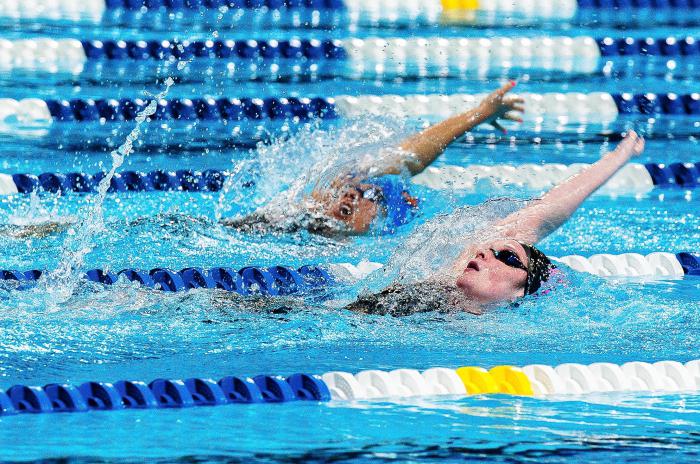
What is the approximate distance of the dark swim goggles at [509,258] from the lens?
11.6ft

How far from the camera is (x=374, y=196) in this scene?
464 centimetres

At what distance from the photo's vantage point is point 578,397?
3.14 meters

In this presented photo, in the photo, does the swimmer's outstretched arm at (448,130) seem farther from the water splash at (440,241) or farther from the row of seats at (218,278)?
the row of seats at (218,278)

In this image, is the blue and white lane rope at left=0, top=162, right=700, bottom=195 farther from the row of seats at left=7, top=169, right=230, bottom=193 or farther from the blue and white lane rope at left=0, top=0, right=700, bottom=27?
the blue and white lane rope at left=0, top=0, right=700, bottom=27

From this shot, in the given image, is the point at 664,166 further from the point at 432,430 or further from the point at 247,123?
the point at 432,430

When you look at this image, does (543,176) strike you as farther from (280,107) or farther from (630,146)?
(630,146)

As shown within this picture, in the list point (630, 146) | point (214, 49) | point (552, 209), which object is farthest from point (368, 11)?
point (552, 209)

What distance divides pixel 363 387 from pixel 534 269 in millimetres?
745

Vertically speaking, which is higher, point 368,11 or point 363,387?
point 368,11

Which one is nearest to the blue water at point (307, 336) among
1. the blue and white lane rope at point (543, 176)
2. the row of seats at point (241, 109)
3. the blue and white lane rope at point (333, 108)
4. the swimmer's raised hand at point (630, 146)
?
the blue and white lane rope at point (543, 176)

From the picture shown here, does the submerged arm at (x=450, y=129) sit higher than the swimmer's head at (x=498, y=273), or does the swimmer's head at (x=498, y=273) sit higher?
the submerged arm at (x=450, y=129)

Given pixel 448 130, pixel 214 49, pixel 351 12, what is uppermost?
pixel 351 12

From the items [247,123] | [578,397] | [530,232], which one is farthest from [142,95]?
[578,397]

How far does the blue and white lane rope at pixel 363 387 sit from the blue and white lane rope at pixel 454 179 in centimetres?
212
